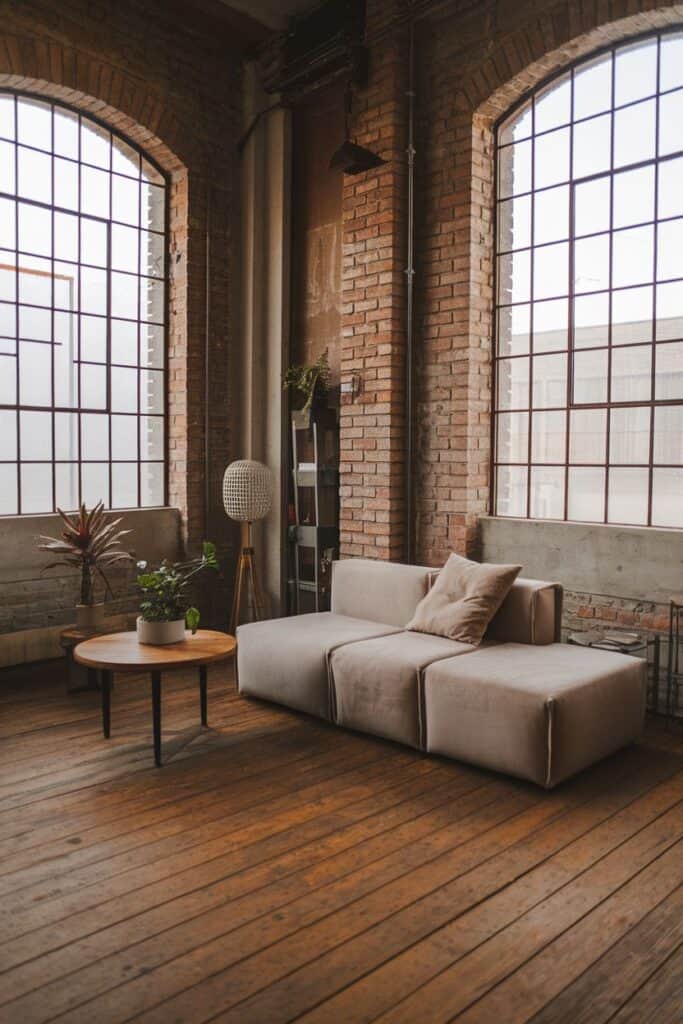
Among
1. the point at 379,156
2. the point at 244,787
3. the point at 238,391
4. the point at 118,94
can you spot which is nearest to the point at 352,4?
the point at 379,156

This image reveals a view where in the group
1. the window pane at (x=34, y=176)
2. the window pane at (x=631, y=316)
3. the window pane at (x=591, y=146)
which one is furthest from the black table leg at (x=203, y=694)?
the window pane at (x=591, y=146)

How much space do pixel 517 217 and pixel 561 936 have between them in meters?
4.53

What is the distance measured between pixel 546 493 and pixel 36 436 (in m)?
3.50

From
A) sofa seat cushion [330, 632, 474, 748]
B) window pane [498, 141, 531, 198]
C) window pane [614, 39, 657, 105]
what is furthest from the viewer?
window pane [498, 141, 531, 198]

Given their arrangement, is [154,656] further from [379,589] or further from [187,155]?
[187,155]

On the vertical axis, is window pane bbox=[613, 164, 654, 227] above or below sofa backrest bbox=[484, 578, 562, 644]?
above

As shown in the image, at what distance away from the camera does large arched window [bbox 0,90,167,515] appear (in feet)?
18.4

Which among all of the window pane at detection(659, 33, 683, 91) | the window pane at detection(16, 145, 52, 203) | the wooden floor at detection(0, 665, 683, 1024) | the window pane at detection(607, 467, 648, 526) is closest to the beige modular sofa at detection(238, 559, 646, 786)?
the wooden floor at detection(0, 665, 683, 1024)

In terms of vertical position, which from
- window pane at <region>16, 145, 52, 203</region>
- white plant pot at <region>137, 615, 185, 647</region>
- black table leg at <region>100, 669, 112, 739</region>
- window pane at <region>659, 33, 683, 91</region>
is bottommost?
black table leg at <region>100, 669, 112, 739</region>

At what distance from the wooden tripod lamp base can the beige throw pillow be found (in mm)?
1934

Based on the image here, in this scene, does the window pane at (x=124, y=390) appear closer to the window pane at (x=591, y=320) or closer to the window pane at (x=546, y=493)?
the window pane at (x=546, y=493)

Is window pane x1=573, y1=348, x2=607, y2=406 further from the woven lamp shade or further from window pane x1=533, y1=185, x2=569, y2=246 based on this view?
the woven lamp shade

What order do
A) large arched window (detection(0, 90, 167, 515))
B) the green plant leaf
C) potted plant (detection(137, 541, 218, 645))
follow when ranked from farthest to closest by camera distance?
1. large arched window (detection(0, 90, 167, 515))
2. the green plant leaf
3. potted plant (detection(137, 541, 218, 645))

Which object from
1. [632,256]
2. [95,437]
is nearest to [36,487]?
[95,437]
